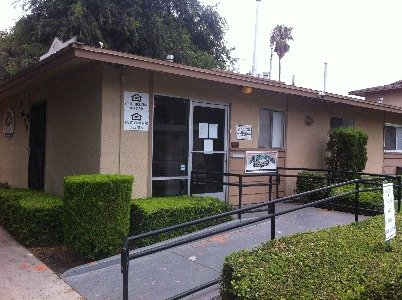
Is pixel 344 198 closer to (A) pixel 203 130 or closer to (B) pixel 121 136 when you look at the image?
(A) pixel 203 130

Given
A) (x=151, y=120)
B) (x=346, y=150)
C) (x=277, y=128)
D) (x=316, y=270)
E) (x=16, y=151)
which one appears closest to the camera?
(x=316, y=270)

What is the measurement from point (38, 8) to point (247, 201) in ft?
58.7

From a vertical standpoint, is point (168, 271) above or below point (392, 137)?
below

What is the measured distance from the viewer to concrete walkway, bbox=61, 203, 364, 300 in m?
4.54

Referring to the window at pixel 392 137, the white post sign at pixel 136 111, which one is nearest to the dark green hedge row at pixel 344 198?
the white post sign at pixel 136 111

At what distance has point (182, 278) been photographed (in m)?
4.82

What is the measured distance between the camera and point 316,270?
367cm

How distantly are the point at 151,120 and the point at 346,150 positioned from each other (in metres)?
5.84

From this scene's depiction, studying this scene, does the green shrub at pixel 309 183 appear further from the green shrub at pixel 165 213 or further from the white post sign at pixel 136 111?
the white post sign at pixel 136 111

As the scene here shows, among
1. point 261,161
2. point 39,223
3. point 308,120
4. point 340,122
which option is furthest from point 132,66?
point 340,122

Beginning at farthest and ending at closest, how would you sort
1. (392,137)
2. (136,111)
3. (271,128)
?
(392,137)
(271,128)
(136,111)

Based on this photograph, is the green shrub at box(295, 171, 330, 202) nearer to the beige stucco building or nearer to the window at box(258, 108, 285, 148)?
the beige stucco building

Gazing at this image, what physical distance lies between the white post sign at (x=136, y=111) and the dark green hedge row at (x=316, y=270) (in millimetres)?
3872

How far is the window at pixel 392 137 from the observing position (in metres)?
14.8
